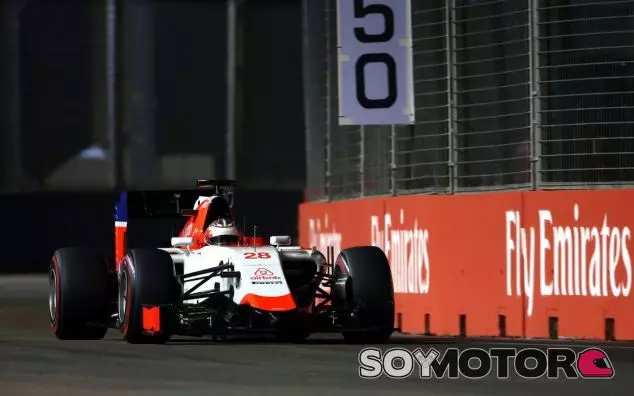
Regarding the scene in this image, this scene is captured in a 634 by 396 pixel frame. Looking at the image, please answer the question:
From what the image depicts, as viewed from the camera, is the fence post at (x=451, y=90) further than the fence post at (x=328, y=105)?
No

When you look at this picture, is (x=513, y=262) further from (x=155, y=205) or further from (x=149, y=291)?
(x=149, y=291)

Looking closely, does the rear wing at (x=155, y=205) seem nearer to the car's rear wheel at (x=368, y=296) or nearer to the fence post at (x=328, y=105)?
the car's rear wheel at (x=368, y=296)

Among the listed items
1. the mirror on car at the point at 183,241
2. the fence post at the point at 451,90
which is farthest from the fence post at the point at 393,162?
the mirror on car at the point at 183,241

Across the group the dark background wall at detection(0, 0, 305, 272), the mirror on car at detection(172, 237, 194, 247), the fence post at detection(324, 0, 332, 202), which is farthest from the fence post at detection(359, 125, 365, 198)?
the dark background wall at detection(0, 0, 305, 272)

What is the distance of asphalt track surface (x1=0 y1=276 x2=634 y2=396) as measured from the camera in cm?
1261

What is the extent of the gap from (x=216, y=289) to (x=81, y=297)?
1539 millimetres

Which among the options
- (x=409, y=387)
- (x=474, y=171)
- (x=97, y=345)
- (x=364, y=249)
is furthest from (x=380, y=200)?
(x=409, y=387)

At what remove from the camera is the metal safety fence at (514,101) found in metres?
17.9

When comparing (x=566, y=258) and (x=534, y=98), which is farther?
(x=534, y=98)

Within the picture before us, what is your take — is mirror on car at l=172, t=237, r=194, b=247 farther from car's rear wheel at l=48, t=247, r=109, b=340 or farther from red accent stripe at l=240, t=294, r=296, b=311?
red accent stripe at l=240, t=294, r=296, b=311

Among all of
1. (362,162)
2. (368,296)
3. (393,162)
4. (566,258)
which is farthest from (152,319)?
(362,162)

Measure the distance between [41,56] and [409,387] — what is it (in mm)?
33429

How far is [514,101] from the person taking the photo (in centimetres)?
1891

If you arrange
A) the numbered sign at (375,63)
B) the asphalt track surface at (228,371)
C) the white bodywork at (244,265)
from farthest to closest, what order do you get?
the numbered sign at (375,63) → the white bodywork at (244,265) → the asphalt track surface at (228,371)
